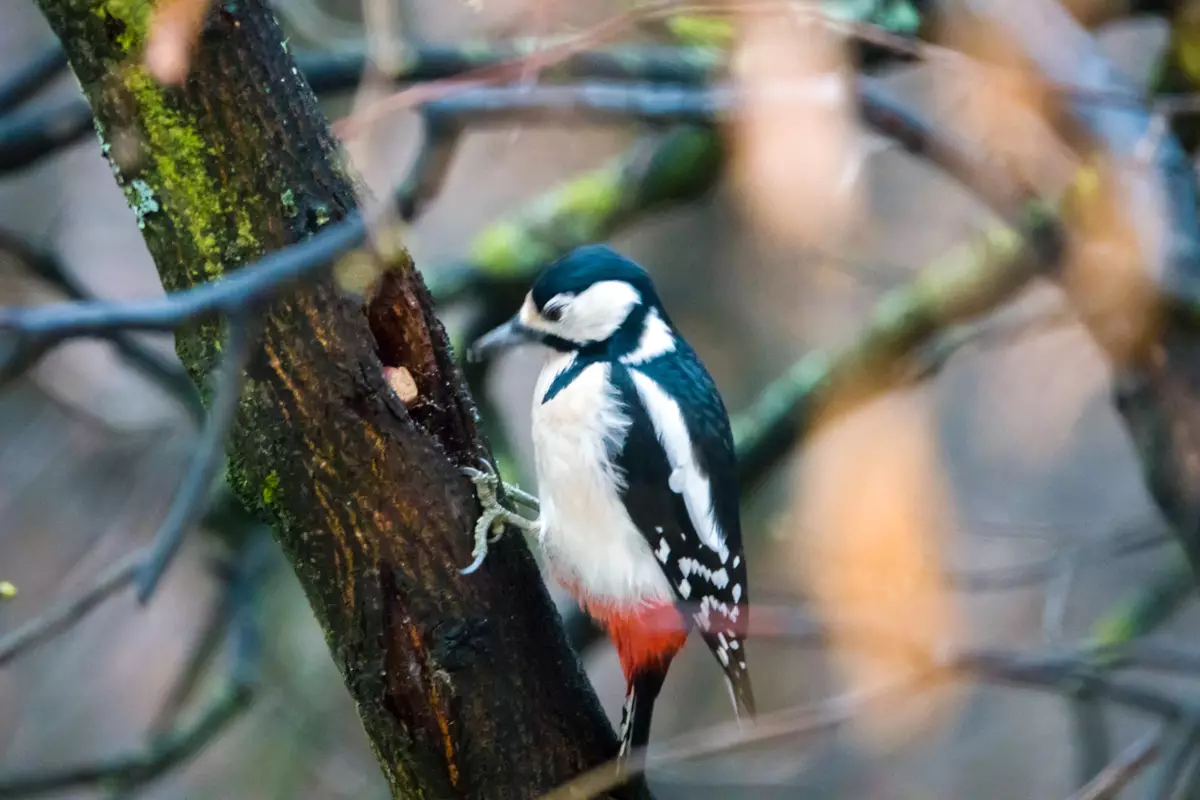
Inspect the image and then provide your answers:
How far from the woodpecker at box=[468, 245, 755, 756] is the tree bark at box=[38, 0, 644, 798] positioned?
44 centimetres

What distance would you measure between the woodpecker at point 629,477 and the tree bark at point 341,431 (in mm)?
437

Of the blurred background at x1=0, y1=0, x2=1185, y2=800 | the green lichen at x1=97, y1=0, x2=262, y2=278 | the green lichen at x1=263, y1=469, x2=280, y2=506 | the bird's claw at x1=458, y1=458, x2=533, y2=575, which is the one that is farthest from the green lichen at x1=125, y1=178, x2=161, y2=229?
the blurred background at x1=0, y1=0, x2=1185, y2=800

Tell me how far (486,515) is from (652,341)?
734 millimetres

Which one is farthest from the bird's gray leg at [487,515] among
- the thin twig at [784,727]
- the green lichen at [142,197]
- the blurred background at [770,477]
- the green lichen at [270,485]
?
the blurred background at [770,477]

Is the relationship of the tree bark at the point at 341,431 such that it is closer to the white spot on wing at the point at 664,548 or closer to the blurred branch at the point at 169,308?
the white spot on wing at the point at 664,548

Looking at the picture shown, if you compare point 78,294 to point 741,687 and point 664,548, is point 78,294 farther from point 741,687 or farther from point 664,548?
point 741,687

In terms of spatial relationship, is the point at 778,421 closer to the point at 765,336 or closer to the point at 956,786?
the point at 765,336

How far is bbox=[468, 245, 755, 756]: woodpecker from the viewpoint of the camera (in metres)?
1.89

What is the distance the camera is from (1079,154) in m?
2.41

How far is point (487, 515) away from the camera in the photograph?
1374 millimetres

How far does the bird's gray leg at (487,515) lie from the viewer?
138 cm

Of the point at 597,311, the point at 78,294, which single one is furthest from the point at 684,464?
the point at 78,294

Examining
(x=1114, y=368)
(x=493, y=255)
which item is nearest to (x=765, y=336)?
(x=493, y=255)

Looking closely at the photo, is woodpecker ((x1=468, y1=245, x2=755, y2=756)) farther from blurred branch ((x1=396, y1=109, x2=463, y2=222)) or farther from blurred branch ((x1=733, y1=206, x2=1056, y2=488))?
blurred branch ((x1=733, y1=206, x2=1056, y2=488))
